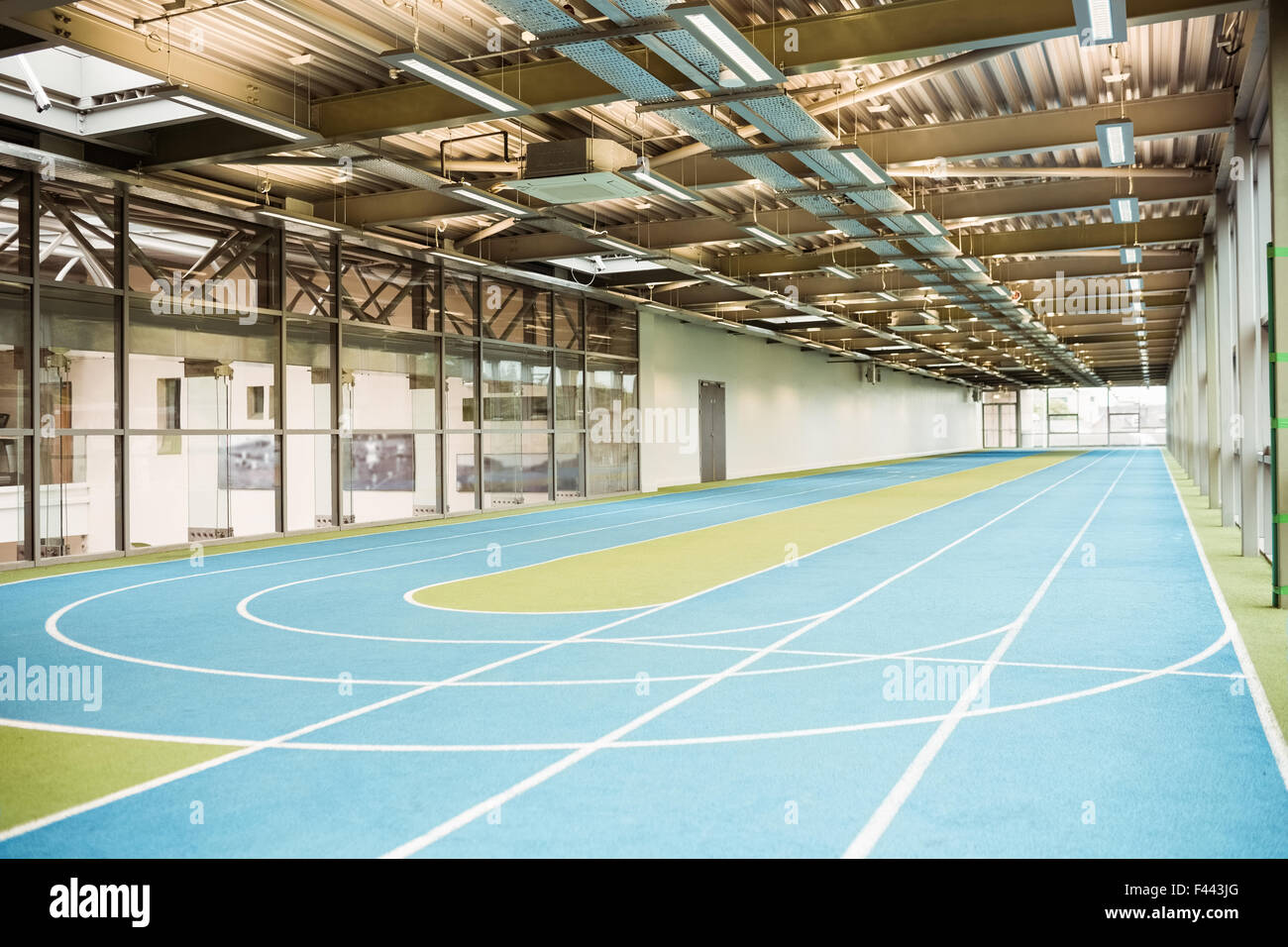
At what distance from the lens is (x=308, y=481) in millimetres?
18656

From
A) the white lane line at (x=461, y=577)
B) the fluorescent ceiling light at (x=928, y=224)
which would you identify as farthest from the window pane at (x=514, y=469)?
the fluorescent ceiling light at (x=928, y=224)

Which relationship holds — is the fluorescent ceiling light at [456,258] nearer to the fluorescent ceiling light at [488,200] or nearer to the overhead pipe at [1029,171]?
→ the fluorescent ceiling light at [488,200]

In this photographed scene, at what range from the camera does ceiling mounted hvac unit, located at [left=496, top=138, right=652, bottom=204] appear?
13539 mm

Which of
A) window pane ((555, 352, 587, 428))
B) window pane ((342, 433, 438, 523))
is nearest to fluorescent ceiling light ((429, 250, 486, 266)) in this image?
window pane ((342, 433, 438, 523))

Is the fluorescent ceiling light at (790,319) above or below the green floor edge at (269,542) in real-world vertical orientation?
above

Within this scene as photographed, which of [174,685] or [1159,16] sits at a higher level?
[1159,16]

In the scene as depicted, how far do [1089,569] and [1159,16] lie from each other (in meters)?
5.77

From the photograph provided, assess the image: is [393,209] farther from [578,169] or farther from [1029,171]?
[1029,171]

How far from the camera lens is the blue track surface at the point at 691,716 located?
4.40 metres

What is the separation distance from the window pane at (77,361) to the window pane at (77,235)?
324mm

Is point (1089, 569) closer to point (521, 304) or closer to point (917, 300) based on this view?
point (521, 304)

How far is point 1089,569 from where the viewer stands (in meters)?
12.0

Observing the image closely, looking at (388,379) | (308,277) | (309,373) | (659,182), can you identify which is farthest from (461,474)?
(659,182)
